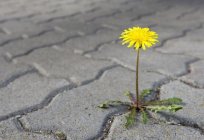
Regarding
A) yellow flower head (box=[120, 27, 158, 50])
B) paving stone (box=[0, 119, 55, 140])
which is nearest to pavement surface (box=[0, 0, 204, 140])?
paving stone (box=[0, 119, 55, 140])

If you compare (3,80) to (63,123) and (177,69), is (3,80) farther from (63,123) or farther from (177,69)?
(177,69)

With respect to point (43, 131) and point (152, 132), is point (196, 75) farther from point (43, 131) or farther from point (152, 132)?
point (43, 131)

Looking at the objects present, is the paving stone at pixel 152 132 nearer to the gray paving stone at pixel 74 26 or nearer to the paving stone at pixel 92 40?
the paving stone at pixel 92 40

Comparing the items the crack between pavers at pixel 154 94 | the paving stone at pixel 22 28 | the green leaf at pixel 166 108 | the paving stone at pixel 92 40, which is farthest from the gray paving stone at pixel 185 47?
the paving stone at pixel 22 28

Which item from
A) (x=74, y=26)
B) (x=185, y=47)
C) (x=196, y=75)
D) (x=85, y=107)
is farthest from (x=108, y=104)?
(x=74, y=26)

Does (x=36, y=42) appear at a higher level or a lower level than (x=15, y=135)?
higher

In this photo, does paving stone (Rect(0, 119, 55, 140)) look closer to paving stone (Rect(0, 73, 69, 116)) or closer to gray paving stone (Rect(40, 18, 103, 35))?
paving stone (Rect(0, 73, 69, 116))

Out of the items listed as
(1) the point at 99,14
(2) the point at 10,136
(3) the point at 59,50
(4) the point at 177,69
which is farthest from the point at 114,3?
(2) the point at 10,136
